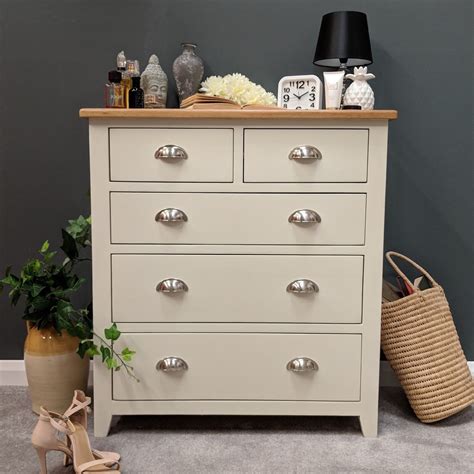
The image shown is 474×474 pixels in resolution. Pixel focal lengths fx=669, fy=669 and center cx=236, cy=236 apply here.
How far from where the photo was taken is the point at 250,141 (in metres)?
2.04

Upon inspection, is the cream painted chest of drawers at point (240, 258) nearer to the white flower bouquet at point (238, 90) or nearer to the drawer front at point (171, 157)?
the drawer front at point (171, 157)

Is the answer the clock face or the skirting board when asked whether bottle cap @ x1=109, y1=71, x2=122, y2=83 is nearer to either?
the clock face

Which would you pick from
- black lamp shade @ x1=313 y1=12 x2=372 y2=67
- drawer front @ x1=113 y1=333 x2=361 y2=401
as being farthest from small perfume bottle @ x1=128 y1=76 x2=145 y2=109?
drawer front @ x1=113 y1=333 x2=361 y2=401

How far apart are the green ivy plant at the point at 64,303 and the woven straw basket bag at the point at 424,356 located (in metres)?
0.87

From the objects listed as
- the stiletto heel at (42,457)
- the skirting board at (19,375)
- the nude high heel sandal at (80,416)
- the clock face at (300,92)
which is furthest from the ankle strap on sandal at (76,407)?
the clock face at (300,92)

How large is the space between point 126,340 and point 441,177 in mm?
1338

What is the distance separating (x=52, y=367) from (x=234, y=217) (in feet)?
2.63

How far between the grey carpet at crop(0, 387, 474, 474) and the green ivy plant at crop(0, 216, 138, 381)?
25 centimetres

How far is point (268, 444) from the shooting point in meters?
2.07

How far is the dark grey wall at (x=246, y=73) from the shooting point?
8.19 feet

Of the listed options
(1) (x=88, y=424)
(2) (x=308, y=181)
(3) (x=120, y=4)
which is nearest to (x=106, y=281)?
(1) (x=88, y=424)

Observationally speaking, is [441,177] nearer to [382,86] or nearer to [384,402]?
[382,86]

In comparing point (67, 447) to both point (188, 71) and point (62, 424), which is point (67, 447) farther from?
point (188, 71)

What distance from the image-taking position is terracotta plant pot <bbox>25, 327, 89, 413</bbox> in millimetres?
2230
